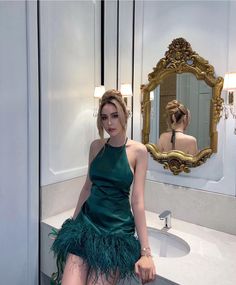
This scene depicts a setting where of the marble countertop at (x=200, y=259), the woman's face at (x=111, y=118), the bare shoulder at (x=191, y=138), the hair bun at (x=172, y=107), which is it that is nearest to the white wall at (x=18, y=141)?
the marble countertop at (x=200, y=259)

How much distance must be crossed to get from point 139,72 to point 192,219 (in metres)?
1.11

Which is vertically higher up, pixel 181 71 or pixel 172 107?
pixel 181 71

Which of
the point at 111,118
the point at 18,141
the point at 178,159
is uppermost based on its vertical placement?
the point at 111,118

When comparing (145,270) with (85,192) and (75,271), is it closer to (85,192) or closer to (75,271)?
(75,271)

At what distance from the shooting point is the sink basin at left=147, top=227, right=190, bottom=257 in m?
1.63

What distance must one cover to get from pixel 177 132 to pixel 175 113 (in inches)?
→ 5.1

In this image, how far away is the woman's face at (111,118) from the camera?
1276 mm

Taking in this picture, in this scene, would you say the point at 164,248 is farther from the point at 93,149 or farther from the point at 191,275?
the point at 93,149

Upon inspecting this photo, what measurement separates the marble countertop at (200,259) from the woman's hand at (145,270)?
0.12 m

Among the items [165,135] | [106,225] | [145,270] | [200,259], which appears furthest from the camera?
[165,135]

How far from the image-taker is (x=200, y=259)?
4.48 ft

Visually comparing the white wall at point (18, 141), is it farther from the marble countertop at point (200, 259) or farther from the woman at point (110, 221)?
the woman at point (110, 221)

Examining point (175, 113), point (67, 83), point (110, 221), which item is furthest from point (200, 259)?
point (67, 83)

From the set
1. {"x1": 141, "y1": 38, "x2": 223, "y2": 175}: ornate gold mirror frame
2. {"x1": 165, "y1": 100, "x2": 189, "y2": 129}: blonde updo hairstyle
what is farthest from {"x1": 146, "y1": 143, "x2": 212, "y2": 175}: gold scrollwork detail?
{"x1": 165, "y1": 100, "x2": 189, "y2": 129}: blonde updo hairstyle
